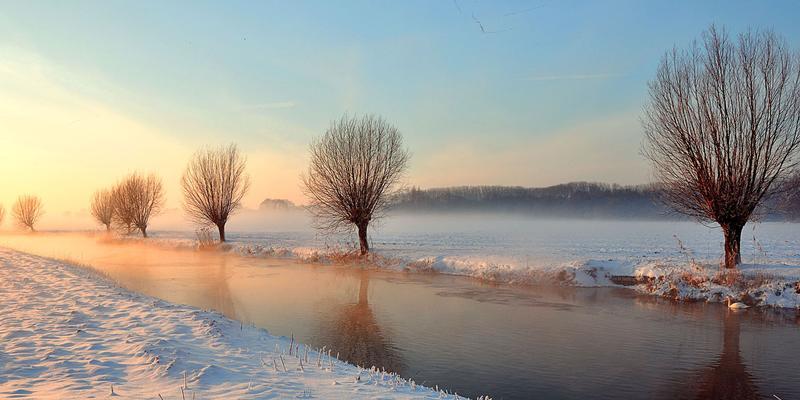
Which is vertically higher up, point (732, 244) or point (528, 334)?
point (732, 244)

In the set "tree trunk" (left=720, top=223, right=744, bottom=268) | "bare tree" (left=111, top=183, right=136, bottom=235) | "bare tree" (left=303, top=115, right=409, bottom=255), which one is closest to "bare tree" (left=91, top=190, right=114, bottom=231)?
"bare tree" (left=111, top=183, right=136, bottom=235)

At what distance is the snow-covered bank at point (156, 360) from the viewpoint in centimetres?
682

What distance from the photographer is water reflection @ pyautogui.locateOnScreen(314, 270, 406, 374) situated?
34.8 ft

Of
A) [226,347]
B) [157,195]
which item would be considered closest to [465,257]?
[226,347]

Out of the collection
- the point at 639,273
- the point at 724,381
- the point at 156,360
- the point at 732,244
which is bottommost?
the point at 724,381

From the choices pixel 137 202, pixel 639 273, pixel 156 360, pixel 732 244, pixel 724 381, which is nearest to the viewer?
pixel 156 360

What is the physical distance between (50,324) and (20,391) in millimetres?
4840

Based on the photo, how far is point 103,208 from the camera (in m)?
77.4

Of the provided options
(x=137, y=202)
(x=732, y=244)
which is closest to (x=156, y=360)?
(x=732, y=244)

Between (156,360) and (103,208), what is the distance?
269ft

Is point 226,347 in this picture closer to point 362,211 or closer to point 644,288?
point 644,288

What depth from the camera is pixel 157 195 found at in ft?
209

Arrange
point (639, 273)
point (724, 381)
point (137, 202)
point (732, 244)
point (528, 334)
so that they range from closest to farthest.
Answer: point (724, 381)
point (528, 334)
point (732, 244)
point (639, 273)
point (137, 202)

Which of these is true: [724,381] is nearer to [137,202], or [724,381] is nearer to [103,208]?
[137,202]
